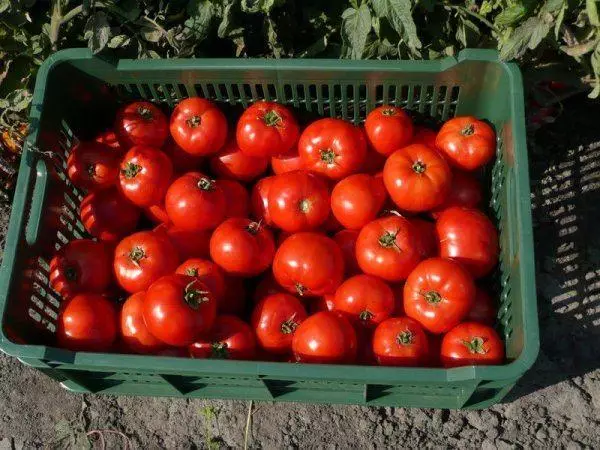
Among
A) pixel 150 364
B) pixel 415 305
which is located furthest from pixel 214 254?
pixel 415 305

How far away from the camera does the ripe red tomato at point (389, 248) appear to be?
2.26 m

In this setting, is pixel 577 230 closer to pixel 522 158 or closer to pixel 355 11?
pixel 522 158

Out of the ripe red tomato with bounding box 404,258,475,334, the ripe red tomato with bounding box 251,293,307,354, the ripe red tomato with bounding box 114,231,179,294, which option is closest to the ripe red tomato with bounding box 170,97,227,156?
the ripe red tomato with bounding box 114,231,179,294

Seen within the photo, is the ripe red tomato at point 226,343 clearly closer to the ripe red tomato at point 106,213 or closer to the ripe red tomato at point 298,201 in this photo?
the ripe red tomato at point 298,201

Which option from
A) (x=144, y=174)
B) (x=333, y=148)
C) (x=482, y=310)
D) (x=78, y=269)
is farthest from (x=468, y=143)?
(x=78, y=269)

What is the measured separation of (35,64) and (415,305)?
1.67 meters

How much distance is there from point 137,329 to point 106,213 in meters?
0.47

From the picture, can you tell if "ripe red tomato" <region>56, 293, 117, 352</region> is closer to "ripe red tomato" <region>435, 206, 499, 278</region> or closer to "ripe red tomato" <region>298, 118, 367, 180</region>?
"ripe red tomato" <region>298, 118, 367, 180</region>

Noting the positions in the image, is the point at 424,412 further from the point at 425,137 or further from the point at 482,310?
the point at 425,137

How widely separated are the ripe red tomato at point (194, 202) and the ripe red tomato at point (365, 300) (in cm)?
51

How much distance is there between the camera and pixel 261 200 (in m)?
2.58

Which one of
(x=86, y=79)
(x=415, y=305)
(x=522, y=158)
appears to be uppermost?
(x=86, y=79)

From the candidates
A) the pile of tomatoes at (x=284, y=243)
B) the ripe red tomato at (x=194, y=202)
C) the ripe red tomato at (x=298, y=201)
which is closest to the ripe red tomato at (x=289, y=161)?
the pile of tomatoes at (x=284, y=243)

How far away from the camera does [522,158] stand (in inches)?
86.4
